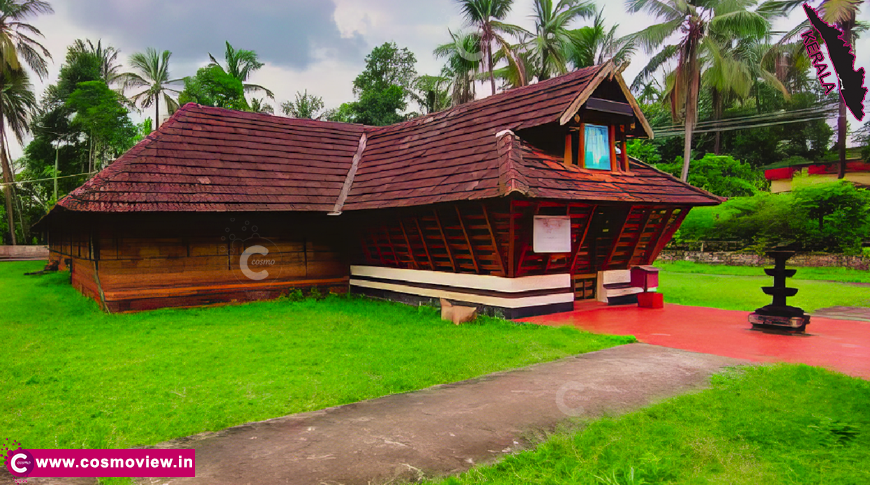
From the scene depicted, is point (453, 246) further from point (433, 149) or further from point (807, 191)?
point (807, 191)

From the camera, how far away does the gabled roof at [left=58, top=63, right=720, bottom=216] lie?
9.99 meters

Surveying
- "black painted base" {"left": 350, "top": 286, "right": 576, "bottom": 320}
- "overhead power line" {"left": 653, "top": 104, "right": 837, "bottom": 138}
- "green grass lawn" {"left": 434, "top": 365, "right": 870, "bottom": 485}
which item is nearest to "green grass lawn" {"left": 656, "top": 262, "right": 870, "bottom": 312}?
"black painted base" {"left": 350, "top": 286, "right": 576, "bottom": 320}

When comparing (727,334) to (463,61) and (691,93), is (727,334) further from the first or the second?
(463,61)

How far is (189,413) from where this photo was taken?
4820 millimetres

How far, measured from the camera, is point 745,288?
15305 millimetres

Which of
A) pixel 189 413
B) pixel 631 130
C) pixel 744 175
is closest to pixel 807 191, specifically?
pixel 744 175

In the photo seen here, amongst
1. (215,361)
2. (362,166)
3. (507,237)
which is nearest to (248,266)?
(362,166)

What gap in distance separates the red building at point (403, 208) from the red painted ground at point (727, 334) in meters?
1.05

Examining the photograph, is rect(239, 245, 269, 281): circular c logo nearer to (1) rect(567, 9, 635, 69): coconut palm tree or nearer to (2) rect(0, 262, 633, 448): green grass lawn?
(2) rect(0, 262, 633, 448): green grass lawn

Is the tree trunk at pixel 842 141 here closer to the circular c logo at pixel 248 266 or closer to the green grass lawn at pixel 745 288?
the green grass lawn at pixel 745 288

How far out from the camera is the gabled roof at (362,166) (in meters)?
9.99

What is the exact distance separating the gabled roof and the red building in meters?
0.05

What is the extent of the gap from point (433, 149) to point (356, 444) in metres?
8.91

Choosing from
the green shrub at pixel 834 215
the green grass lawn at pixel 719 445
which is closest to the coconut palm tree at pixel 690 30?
the green shrub at pixel 834 215
